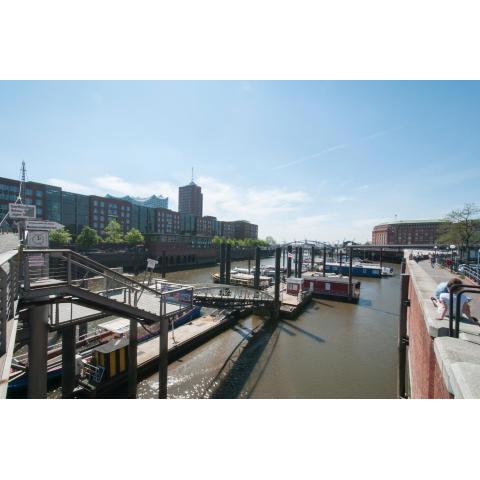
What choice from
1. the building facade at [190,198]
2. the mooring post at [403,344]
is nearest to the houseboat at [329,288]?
the mooring post at [403,344]

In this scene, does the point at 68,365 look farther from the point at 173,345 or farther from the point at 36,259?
the point at 36,259

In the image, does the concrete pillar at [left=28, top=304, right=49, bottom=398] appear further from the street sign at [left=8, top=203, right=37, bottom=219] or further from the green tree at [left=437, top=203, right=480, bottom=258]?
the green tree at [left=437, top=203, right=480, bottom=258]

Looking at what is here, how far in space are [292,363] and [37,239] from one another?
1170 cm

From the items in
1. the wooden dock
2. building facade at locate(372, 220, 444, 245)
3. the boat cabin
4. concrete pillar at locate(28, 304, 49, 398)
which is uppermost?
building facade at locate(372, 220, 444, 245)

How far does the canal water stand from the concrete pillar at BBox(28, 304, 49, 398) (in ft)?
14.9

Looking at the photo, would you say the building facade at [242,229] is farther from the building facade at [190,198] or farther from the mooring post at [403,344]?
the mooring post at [403,344]

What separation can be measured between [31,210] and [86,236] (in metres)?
46.4

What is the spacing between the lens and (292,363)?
12.1 m

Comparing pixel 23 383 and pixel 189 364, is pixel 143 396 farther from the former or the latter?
pixel 23 383

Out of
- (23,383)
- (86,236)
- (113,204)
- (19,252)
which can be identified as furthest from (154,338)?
(113,204)

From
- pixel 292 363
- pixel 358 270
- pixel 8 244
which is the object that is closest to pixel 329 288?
pixel 292 363

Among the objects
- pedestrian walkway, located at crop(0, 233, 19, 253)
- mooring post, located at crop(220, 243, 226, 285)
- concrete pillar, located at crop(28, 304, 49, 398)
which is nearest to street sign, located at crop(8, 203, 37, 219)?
pedestrian walkway, located at crop(0, 233, 19, 253)

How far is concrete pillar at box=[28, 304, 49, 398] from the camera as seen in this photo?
5441 millimetres

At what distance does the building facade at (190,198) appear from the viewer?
140625 millimetres
